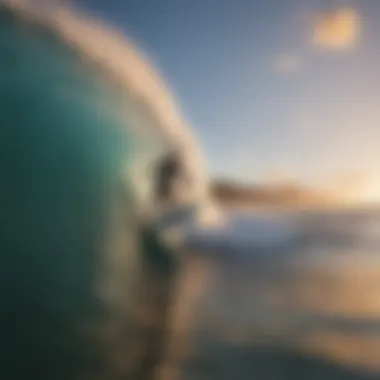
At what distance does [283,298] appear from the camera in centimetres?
100

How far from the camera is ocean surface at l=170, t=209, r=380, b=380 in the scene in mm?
980

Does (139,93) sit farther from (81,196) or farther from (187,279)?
(187,279)

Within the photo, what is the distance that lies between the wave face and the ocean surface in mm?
53

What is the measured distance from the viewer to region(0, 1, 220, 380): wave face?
96cm

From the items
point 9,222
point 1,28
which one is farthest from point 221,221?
point 1,28

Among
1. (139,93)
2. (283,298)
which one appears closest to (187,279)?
(283,298)

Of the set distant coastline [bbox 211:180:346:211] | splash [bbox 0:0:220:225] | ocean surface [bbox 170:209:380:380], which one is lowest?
ocean surface [bbox 170:209:380:380]

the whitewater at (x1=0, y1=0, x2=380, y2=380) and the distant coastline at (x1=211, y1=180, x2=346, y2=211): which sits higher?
the distant coastline at (x1=211, y1=180, x2=346, y2=211)

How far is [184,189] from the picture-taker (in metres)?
1.02

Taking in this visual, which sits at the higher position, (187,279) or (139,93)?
(139,93)

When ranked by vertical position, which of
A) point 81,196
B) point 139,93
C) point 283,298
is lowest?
point 283,298

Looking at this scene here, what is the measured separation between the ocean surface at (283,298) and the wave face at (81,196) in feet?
0.17

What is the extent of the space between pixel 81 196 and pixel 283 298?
13.0 inches

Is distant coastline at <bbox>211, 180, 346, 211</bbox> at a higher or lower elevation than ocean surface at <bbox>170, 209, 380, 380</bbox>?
higher
